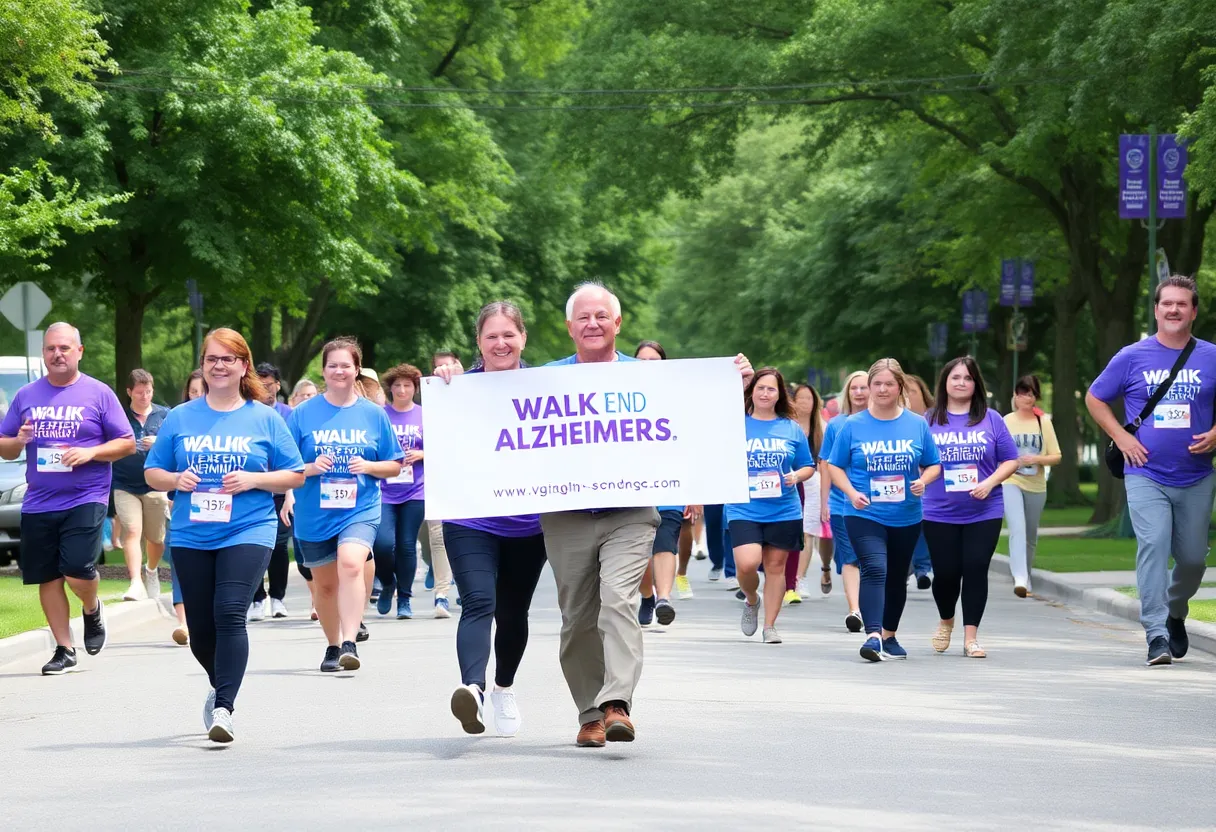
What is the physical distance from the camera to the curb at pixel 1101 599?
1277 cm

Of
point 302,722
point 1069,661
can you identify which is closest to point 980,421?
point 1069,661

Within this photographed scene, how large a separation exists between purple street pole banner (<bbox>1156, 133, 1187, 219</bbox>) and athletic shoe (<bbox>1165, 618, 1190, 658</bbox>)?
10204mm

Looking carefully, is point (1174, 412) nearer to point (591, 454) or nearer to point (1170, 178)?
point (591, 454)

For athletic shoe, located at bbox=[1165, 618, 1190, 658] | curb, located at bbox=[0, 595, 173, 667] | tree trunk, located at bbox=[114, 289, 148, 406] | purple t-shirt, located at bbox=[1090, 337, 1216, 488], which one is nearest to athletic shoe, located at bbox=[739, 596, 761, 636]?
athletic shoe, located at bbox=[1165, 618, 1190, 658]

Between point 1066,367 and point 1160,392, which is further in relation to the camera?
point 1066,367

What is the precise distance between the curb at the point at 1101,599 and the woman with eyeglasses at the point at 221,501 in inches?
262

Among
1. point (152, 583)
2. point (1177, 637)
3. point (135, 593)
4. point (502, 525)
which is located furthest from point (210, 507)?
point (152, 583)

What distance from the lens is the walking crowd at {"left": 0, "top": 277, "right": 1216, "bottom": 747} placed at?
8109 mm

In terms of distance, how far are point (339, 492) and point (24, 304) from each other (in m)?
12.6

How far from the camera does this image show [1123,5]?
2162cm

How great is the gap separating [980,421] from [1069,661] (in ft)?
5.28

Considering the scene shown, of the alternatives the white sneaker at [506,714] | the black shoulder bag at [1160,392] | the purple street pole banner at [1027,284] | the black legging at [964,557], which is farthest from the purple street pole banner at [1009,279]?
the white sneaker at [506,714]

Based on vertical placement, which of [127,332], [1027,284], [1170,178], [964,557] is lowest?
[964,557]

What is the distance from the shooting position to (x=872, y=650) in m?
12.0
